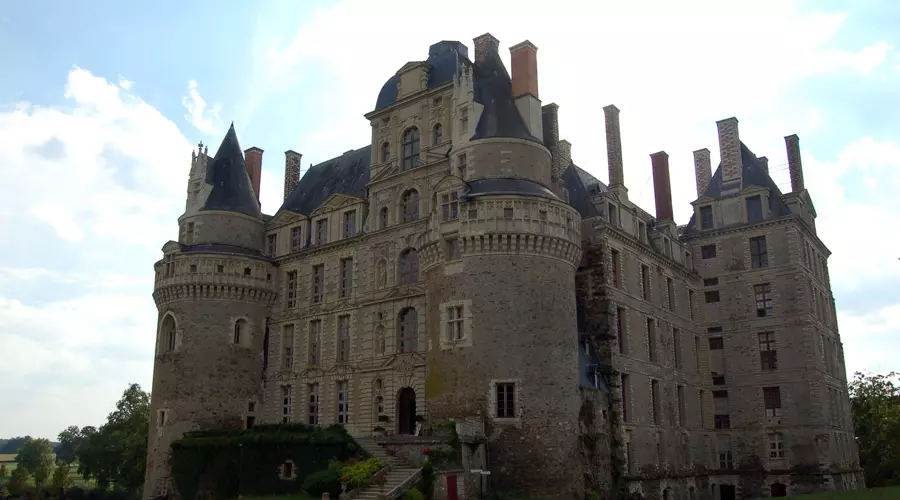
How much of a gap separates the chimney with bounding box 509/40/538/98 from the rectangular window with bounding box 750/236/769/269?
17.7 m

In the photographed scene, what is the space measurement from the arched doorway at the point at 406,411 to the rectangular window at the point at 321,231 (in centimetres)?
1030

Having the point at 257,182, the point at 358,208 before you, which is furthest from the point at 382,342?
the point at 257,182

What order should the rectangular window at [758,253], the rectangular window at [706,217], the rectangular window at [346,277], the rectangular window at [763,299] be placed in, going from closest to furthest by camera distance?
the rectangular window at [346,277] < the rectangular window at [763,299] < the rectangular window at [758,253] < the rectangular window at [706,217]

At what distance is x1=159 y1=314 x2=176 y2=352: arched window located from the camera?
41.3 metres

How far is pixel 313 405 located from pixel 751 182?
90.7ft

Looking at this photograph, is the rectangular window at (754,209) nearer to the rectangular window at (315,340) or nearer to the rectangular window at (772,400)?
the rectangular window at (772,400)

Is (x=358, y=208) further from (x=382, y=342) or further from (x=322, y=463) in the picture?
(x=322, y=463)

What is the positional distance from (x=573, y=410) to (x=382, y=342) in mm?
10764

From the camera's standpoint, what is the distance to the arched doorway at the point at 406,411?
3578cm

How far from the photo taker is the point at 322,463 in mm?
30812

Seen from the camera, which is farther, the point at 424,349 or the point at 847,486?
the point at 847,486

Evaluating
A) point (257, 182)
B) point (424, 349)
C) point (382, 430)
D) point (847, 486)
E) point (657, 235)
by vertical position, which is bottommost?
point (847, 486)

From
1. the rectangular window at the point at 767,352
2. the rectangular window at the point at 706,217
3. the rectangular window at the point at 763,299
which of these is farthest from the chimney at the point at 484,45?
the rectangular window at the point at 767,352

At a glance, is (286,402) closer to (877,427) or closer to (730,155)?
(730,155)
